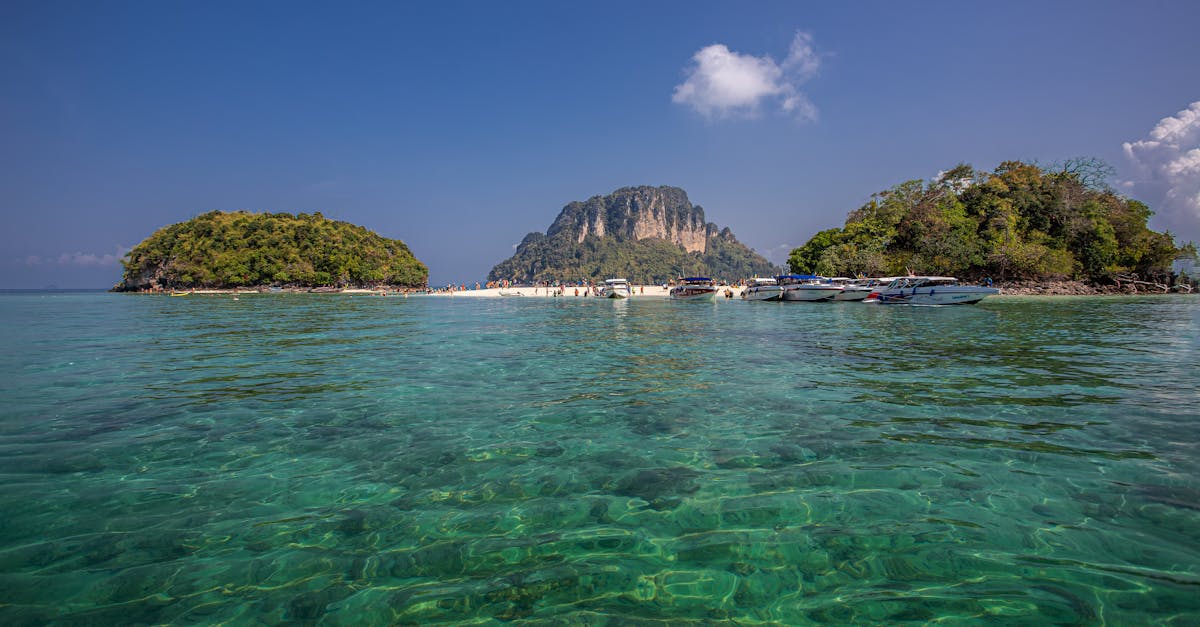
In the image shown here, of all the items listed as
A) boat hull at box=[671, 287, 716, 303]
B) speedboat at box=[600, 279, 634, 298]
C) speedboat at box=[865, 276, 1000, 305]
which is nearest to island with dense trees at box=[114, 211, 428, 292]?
speedboat at box=[600, 279, 634, 298]

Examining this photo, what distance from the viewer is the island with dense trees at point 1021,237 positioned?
66750mm

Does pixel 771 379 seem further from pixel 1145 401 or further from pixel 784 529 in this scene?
pixel 784 529

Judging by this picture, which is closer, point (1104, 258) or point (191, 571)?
point (191, 571)

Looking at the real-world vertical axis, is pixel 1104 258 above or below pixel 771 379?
above

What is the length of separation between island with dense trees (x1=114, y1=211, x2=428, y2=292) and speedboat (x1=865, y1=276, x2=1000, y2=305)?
394 feet

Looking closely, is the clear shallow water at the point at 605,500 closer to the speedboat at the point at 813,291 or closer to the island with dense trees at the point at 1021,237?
the speedboat at the point at 813,291

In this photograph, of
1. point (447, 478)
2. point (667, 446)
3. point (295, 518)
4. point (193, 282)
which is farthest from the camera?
point (193, 282)

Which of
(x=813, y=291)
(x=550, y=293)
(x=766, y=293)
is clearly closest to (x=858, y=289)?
(x=813, y=291)

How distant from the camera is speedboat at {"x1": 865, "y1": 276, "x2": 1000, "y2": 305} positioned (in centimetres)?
4225

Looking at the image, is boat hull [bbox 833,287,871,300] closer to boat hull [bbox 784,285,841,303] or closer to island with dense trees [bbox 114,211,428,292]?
boat hull [bbox 784,285,841,303]

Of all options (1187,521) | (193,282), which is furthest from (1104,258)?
A: (193,282)

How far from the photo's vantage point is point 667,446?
7.07 metres

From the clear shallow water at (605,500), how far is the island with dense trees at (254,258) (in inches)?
4940

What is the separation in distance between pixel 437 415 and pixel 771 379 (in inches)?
302
